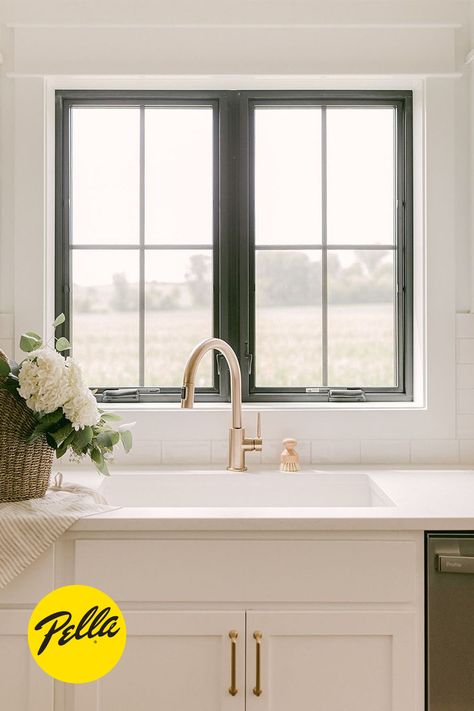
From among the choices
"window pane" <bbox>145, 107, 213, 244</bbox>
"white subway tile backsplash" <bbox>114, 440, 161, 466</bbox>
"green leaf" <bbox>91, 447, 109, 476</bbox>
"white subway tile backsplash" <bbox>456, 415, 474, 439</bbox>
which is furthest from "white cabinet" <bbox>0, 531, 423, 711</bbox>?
"window pane" <bbox>145, 107, 213, 244</bbox>

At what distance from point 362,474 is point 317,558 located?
0.53 metres

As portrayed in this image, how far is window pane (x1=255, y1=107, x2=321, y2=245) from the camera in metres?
2.27

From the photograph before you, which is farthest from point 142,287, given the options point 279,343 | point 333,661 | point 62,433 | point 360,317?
point 333,661

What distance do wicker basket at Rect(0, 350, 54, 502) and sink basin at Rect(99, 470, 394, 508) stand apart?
407mm

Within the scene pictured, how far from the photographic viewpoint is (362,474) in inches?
77.8

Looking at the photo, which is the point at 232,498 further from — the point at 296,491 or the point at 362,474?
the point at 362,474

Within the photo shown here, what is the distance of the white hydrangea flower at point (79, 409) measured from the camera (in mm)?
1501

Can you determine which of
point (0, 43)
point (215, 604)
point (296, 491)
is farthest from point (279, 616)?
point (0, 43)

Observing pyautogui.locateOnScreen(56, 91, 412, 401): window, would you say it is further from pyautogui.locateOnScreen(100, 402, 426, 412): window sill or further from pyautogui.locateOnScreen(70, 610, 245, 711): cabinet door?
pyautogui.locateOnScreen(70, 610, 245, 711): cabinet door

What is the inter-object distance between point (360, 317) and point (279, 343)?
12.1 inches

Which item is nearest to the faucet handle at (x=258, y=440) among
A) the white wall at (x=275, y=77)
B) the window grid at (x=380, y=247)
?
the white wall at (x=275, y=77)

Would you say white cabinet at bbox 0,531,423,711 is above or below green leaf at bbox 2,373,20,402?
below

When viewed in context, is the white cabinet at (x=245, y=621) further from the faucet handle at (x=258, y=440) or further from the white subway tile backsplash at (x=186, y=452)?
the white subway tile backsplash at (x=186, y=452)

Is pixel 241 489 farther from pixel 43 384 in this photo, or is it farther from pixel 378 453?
pixel 43 384
